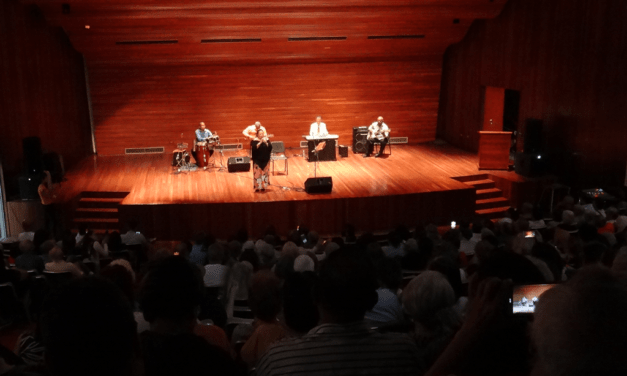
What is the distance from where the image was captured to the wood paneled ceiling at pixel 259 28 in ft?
35.2

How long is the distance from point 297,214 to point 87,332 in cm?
771

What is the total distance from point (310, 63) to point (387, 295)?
11.2 metres

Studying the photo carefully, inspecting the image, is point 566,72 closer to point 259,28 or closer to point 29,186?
point 259,28

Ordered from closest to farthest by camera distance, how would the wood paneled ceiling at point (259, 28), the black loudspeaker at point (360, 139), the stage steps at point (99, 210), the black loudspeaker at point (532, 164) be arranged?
the stage steps at point (99, 210), the black loudspeaker at point (532, 164), the wood paneled ceiling at point (259, 28), the black loudspeaker at point (360, 139)

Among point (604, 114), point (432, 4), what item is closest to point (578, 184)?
point (604, 114)

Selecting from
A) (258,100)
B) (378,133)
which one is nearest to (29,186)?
(258,100)

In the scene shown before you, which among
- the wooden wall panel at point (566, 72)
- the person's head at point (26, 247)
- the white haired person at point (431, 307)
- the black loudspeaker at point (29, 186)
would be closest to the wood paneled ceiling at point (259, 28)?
the wooden wall panel at point (566, 72)

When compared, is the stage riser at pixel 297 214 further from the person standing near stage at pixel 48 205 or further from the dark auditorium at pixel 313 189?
the person standing near stage at pixel 48 205

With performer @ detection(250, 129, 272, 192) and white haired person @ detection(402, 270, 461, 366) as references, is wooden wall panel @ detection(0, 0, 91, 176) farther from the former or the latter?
white haired person @ detection(402, 270, 461, 366)

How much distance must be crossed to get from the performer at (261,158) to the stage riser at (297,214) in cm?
83

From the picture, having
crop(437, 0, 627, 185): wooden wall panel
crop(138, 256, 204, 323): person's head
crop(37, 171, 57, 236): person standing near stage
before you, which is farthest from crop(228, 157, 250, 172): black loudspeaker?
crop(138, 256, 204, 323): person's head

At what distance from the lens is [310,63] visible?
45.9ft

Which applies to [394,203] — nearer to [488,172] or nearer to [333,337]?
[488,172]

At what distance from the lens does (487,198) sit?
10352 millimetres
